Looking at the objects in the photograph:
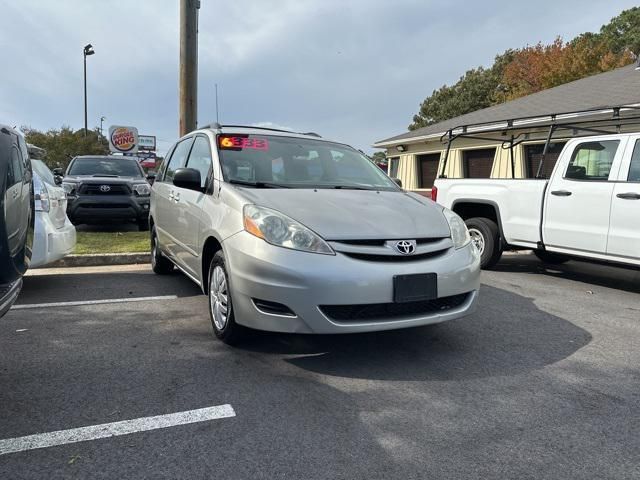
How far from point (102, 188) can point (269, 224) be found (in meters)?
7.33

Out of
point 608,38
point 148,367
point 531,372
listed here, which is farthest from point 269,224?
point 608,38

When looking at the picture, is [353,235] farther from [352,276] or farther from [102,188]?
[102,188]

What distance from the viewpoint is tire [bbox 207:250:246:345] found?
3.42 metres

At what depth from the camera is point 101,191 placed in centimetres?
938

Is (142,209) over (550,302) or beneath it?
over

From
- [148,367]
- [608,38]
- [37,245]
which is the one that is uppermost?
[608,38]

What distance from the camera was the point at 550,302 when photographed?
5125 millimetres

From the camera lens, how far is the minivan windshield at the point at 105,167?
33.6ft

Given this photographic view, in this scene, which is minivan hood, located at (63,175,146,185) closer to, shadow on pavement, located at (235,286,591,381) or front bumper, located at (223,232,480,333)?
shadow on pavement, located at (235,286,591,381)

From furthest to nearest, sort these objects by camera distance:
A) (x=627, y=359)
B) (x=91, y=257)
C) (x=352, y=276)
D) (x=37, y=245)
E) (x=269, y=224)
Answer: (x=91, y=257) → (x=37, y=245) → (x=627, y=359) → (x=269, y=224) → (x=352, y=276)

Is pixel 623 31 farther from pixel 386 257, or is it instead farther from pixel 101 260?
pixel 386 257

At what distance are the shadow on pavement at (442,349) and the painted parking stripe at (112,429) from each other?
827mm

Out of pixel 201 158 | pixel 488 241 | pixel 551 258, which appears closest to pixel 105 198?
pixel 201 158

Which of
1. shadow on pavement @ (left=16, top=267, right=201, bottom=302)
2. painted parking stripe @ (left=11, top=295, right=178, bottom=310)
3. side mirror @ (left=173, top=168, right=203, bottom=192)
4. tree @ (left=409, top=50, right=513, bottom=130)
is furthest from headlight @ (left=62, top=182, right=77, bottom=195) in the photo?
tree @ (left=409, top=50, right=513, bottom=130)
